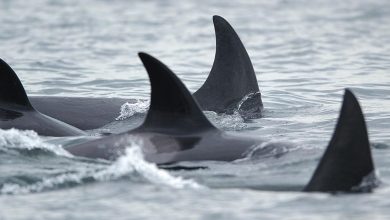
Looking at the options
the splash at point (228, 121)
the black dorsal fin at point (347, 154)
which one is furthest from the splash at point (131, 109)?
the black dorsal fin at point (347, 154)

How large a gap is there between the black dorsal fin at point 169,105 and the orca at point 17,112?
1775 mm

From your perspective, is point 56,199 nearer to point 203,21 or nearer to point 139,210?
point 139,210

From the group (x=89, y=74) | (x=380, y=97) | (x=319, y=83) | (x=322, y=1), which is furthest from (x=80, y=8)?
(x=380, y=97)

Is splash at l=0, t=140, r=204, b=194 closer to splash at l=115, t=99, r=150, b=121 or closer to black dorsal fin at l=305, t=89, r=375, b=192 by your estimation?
black dorsal fin at l=305, t=89, r=375, b=192

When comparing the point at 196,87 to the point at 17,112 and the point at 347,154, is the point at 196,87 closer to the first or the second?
the point at 17,112

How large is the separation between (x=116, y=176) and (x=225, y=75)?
13.9 feet

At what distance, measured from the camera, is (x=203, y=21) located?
1168 inches

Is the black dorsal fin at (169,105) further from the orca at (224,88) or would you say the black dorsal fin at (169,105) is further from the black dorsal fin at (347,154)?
the orca at (224,88)

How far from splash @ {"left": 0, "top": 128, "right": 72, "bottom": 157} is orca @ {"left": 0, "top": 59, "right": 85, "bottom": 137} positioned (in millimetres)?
517

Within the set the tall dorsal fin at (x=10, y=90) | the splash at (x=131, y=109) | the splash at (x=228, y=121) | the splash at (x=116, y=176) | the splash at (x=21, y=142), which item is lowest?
the splash at (x=116, y=176)

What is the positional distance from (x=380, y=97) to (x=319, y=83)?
2140 mm

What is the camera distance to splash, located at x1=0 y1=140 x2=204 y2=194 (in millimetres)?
7938

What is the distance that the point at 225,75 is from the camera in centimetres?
1217

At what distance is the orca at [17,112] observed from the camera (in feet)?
32.3
